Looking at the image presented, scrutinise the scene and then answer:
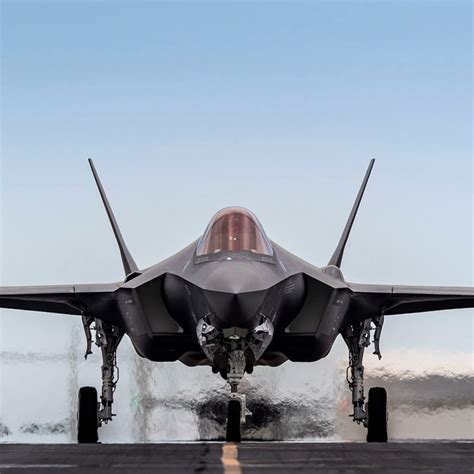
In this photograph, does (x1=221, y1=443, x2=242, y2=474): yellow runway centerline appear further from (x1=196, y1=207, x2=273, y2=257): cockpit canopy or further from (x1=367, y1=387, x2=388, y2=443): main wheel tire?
(x1=367, y1=387, x2=388, y2=443): main wheel tire

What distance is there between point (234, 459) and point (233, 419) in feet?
12.2

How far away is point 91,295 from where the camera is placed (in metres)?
16.1

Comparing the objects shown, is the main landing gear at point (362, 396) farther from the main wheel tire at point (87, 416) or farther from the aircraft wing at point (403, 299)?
the main wheel tire at point (87, 416)

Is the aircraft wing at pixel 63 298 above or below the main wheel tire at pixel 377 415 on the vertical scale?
above

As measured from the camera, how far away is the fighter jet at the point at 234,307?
13.1 m

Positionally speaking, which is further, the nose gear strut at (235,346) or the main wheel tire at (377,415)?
the main wheel tire at (377,415)

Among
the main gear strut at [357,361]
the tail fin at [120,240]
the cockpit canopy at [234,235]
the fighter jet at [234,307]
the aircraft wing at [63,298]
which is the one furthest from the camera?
the tail fin at [120,240]

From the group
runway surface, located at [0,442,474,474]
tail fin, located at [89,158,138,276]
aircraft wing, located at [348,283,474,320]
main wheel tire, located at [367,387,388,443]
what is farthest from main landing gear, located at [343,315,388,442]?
runway surface, located at [0,442,474,474]

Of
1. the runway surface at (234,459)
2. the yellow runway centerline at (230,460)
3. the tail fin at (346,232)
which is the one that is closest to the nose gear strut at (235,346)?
the runway surface at (234,459)

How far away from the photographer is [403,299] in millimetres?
16688

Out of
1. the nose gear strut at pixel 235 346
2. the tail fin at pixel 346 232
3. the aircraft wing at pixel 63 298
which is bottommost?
the nose gear strut at pixel 235 346

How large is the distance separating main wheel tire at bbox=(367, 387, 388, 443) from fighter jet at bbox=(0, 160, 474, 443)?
16 millimetres

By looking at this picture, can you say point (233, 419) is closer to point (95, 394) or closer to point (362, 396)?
point (362, 396)

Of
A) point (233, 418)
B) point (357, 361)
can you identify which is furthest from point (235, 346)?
point (357, 361)
